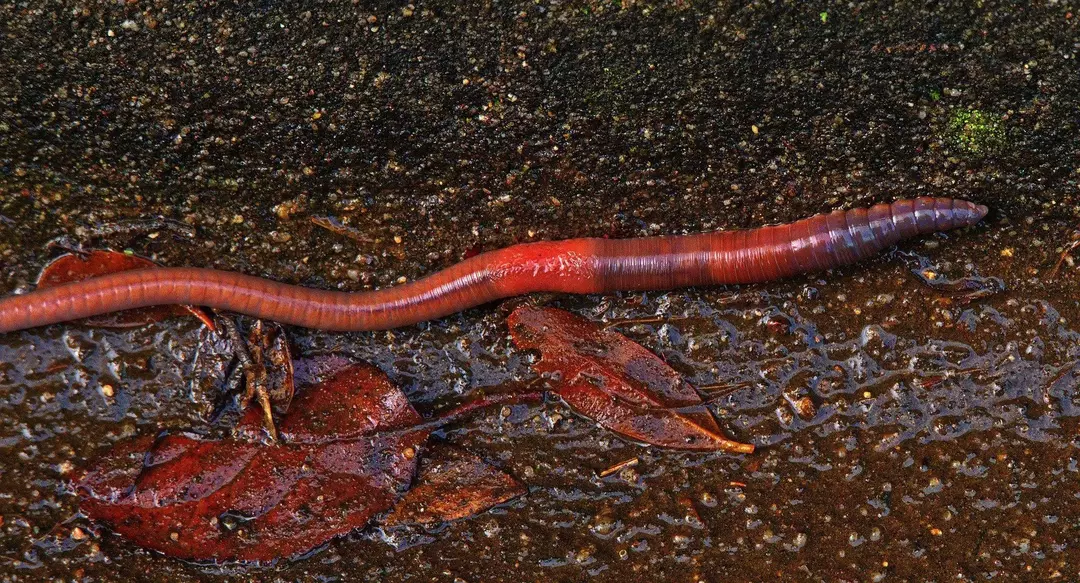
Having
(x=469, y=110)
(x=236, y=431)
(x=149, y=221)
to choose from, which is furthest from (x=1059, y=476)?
(x=149, y=221)

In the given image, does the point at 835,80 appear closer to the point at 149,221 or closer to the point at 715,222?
the point at 715,222

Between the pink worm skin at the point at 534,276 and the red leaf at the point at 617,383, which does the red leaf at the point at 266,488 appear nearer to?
the pink worm skin at the point at 534,276

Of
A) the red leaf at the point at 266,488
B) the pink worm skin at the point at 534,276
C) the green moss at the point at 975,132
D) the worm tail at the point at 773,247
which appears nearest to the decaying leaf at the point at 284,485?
the red leaf at the point at 266,488

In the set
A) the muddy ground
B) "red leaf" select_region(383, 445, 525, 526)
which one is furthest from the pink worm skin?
"red leaf" select_region(383, 445, 525, 526)

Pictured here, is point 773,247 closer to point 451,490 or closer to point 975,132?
point 975,132

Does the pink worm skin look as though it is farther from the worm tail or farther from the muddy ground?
the muddy ground

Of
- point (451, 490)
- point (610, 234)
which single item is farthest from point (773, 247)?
point (451, 490)
